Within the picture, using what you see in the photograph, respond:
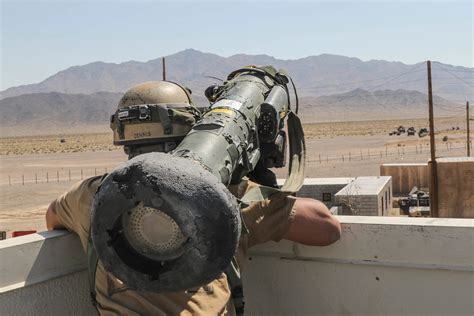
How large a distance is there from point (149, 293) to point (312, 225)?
3.12 ft

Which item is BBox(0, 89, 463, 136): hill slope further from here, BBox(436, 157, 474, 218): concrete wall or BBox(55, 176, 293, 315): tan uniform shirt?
BBox(55, 176, 293, 315): tan uniform shirt

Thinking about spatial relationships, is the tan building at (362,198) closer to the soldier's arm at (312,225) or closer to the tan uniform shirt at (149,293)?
the soldier's arm at (312,225)

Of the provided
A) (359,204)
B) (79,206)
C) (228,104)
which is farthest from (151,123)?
(359,204)

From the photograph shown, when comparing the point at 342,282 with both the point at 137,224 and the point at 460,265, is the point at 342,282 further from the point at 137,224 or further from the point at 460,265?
the point at 137,224

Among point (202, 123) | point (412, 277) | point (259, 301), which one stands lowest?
point (259, 301)

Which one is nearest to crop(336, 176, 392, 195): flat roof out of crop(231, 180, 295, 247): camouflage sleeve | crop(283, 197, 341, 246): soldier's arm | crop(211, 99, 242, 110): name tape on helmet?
crop(283, 197, 341, 246): soldier's arm

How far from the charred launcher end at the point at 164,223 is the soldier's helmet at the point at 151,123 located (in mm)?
893

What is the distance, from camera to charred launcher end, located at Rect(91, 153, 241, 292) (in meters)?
1.64

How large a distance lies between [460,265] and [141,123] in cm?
162

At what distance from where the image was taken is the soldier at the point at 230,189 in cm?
245

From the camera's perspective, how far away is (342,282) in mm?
3141

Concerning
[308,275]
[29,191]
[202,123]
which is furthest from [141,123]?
[29,191]

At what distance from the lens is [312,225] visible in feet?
9.73

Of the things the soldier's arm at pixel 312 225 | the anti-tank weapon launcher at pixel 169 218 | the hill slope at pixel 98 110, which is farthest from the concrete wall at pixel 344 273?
the hill slope at pixel 98 110
